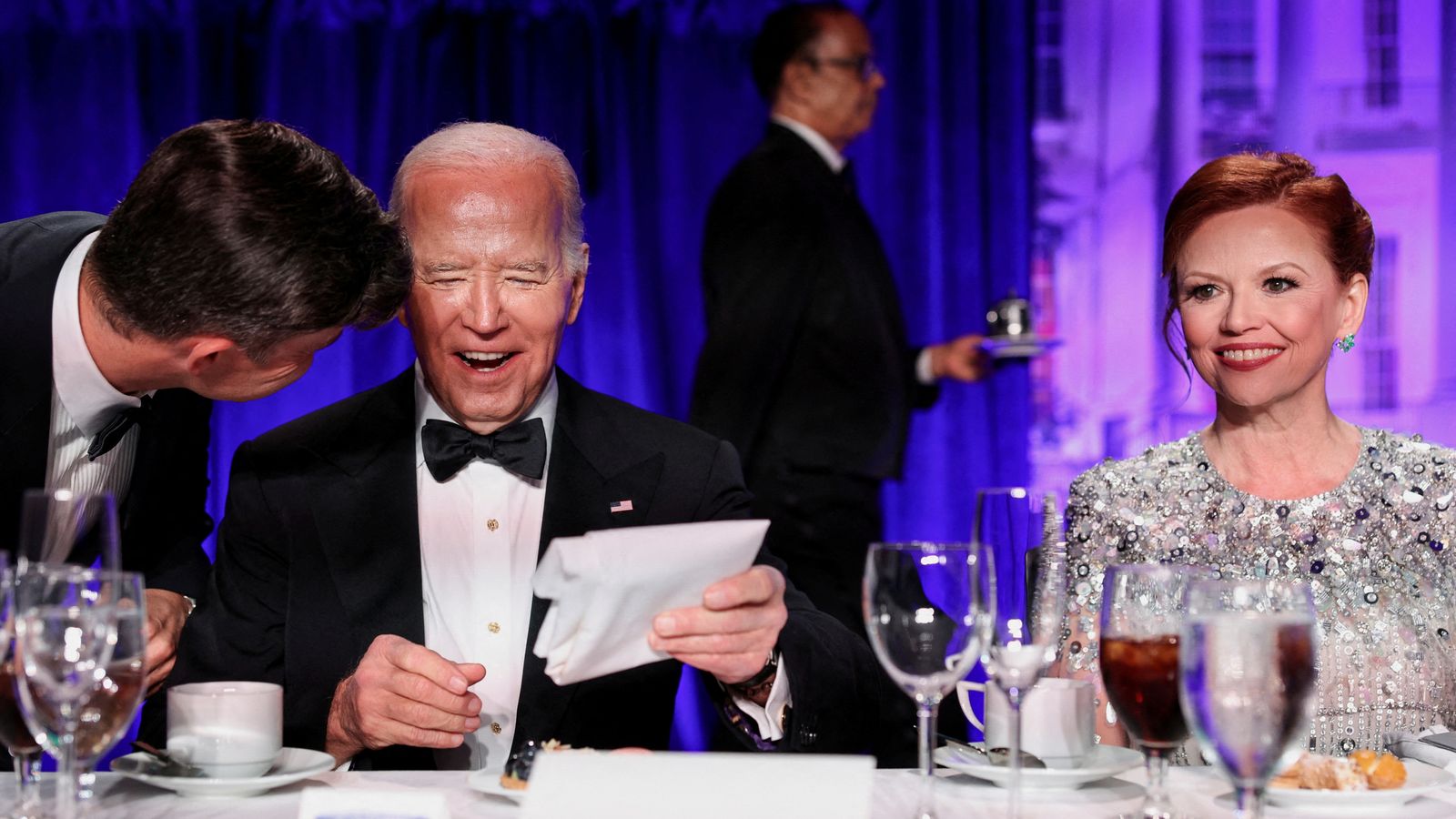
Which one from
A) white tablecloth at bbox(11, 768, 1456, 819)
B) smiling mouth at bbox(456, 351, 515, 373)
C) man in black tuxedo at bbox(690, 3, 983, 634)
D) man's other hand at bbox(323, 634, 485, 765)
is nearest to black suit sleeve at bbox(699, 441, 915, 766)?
white tablecloth at bbox(11, 768, 1456, 819)

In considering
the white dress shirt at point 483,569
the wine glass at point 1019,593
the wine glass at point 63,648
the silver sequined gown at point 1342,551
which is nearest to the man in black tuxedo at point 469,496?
the white dress shirt at point 483,569

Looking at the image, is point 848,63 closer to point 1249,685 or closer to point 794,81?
point 794,81

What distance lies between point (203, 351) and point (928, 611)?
1187mm

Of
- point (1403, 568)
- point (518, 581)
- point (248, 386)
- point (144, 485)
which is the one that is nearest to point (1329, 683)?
point (1403, 568)

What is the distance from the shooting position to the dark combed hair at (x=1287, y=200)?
7.31 feet

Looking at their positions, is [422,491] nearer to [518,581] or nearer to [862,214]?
[518,581]

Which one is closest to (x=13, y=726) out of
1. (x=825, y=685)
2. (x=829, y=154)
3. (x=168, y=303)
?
(x=168, y=303)

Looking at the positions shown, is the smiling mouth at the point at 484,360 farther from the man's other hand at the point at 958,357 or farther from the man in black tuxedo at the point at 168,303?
the man's other hand at the point at 958,357

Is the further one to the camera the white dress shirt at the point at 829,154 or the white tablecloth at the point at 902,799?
the white dress shirt at the point at 829,154

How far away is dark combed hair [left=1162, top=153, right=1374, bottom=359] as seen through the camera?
7.31 ft

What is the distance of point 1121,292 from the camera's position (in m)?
4.23

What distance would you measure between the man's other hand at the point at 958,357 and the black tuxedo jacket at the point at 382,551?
1957mm

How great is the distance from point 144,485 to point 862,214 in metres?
2.49

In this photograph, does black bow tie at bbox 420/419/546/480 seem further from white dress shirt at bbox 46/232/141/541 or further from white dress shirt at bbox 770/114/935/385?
white dress shirt at bbox 770/114/935/385
